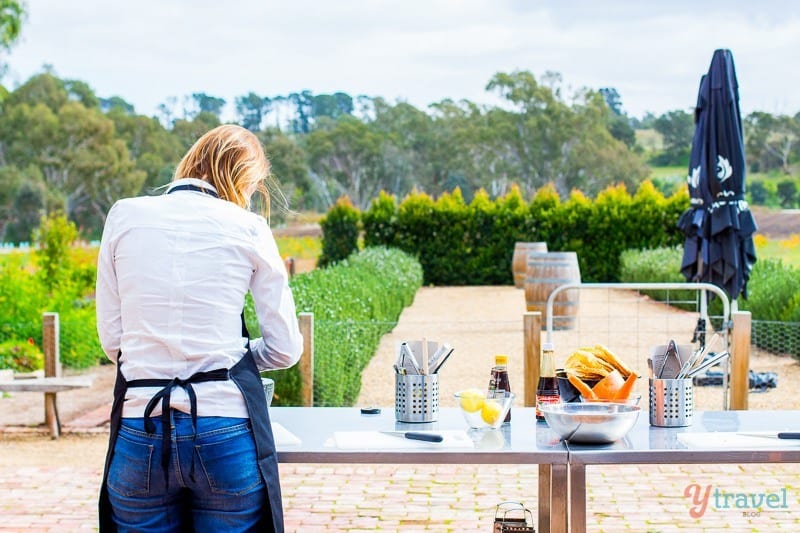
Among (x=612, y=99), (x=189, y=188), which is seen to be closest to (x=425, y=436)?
(x=189, y=188)

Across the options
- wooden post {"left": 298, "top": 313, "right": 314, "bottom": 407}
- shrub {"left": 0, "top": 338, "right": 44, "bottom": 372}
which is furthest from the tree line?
wooden post {"left": 298, "top": 313, "right": 314, "bottom": 407}

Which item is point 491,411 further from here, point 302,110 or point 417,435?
point 302,110

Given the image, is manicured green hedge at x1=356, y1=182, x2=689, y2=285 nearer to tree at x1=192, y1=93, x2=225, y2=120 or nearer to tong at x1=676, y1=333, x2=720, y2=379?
tong at x1=676, y1=333, x2=720, y2=379

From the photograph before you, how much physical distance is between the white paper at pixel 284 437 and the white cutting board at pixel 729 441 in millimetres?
1145

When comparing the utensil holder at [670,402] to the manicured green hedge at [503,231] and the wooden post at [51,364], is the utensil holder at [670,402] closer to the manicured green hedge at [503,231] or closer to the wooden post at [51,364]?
the wooden post at [51,364]

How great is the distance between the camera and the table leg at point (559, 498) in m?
2.86

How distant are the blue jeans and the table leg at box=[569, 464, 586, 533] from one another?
0.93 metres

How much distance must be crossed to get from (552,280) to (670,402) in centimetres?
973

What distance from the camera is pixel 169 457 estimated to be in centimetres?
238

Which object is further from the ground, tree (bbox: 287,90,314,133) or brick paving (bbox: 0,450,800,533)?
tree (bbox: 287,90,314,133)

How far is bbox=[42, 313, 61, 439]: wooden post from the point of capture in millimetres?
6969

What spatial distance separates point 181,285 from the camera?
2.38 meters

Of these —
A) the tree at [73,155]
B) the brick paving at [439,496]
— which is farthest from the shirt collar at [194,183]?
the tree at [73,155]

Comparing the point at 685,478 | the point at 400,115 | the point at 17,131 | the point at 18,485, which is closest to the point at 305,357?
the point at 18,485
